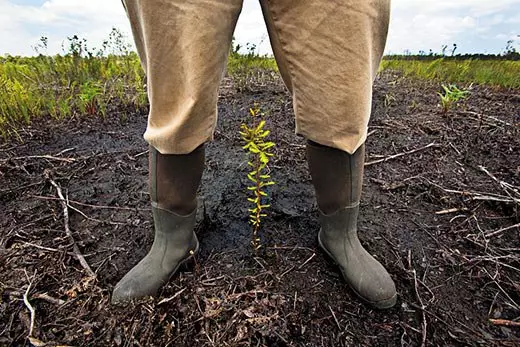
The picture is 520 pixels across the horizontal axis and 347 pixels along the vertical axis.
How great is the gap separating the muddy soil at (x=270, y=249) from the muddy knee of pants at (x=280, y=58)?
→ 1.86 feet

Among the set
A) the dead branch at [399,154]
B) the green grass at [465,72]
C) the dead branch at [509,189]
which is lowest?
the dead branch at [509,189]

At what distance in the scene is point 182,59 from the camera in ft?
3.06

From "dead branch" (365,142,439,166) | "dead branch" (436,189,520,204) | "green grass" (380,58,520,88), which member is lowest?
"dead branch" (436,189,520,204)

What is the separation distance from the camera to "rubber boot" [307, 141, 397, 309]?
1.20 m

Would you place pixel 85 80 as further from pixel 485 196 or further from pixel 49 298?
pixel 485 196

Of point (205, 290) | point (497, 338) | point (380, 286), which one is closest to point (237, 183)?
point (205, 290)

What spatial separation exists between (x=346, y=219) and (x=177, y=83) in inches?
31.7

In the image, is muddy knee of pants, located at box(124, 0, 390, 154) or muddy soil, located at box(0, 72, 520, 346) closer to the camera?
muddy knee of pants, located at box(124, 0, 390, 154)

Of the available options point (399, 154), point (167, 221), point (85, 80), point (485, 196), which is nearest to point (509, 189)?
point (485, 196)

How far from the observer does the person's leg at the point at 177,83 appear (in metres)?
0.90

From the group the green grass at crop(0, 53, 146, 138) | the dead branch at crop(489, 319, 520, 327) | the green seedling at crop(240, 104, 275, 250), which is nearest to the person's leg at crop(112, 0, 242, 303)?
the green seedling at crop(240, 104, 275, 250)

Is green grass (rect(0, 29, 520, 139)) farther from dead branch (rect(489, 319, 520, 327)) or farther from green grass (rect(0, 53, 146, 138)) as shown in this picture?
dead branch (rect(489, 319, 520, 327))

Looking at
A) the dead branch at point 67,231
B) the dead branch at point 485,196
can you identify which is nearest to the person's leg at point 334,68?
the dead branch at point 485,196

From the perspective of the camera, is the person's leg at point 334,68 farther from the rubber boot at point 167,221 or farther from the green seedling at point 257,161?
the rubber boot at point 167,221
